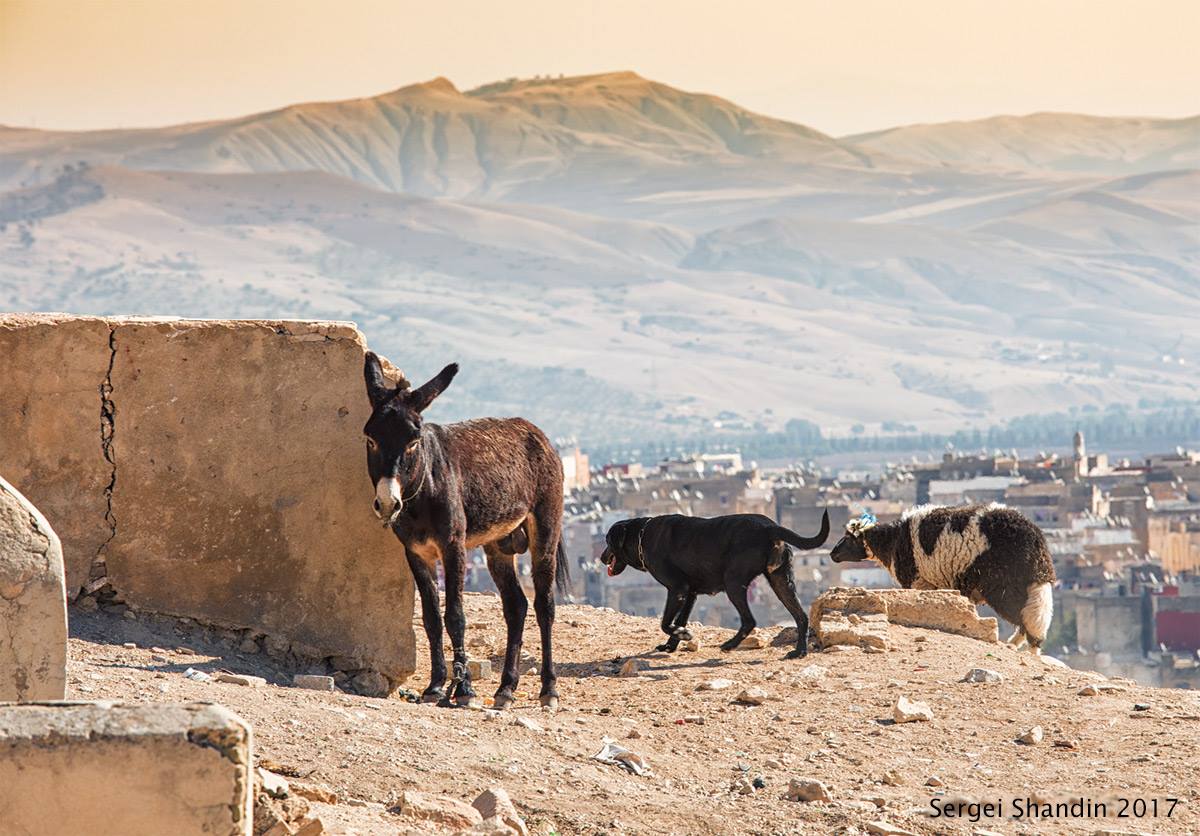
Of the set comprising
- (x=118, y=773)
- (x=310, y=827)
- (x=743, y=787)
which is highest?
(x=118, y=773)

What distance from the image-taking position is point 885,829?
819cm

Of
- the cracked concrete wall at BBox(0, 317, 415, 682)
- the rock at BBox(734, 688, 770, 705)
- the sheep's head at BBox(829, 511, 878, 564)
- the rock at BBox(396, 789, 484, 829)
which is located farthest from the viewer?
the sheep's head at BBox(829, 511, 878, 564)

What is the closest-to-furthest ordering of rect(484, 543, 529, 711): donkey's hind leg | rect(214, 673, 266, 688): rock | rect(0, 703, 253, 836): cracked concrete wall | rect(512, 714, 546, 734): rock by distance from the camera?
1. rect(0, 703, 253, 836): cracked concrete wall
2. rect(512, 714, 546, 734): rock
3. rect(214, 673, 266, 688): rock
4. rect(484, 543, 529, 711): donkey's hind leg

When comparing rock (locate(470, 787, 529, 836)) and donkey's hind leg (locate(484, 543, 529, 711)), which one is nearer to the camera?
rock (locate(470, 787, 529, 836))

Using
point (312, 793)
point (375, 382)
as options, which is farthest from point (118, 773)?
point (375, 382)

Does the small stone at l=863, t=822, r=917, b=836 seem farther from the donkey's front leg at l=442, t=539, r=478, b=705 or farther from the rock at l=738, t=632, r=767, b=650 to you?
the rock at l=738, t=632, r=767, b=650

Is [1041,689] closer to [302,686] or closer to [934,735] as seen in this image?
Answer: [934,735]

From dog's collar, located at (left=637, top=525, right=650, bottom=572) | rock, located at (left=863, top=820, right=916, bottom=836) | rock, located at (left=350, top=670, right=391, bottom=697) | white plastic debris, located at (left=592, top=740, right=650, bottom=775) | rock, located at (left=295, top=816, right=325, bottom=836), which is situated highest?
dog's collar, located at (left=637, top=525, right=650, bottom=572)

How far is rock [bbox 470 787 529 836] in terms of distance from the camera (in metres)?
7.62

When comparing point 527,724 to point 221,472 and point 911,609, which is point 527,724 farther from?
point 911,609

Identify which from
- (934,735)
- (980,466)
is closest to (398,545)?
(934,735)

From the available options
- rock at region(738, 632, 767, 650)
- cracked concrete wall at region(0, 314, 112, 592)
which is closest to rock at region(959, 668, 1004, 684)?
rock at region(738, 632, 767, 650)

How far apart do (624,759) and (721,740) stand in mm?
1003

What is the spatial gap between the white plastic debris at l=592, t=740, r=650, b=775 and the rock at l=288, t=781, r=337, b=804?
5.52ft
